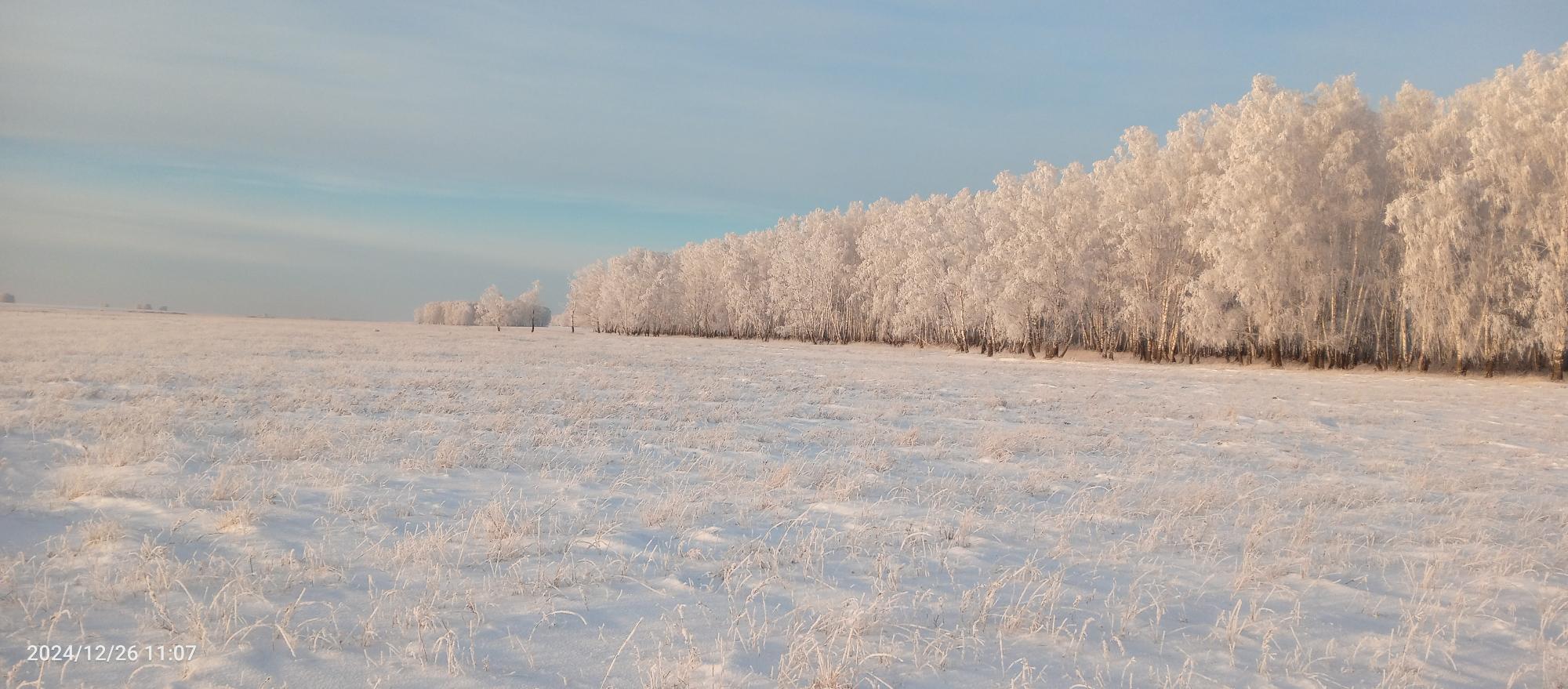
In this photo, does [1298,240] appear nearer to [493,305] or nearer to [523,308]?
[493,305]

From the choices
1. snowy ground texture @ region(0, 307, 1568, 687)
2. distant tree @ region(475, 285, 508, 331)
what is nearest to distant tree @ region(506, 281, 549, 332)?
distant tree @ region(475, 285, 508, 331)

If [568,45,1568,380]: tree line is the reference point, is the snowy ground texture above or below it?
below

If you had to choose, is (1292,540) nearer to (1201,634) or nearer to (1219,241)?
(1201,634)

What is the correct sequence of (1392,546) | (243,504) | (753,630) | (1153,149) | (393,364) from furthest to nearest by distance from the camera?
(1153,149) < (393,364) < (1392,546) < (243,504) < (753,630)

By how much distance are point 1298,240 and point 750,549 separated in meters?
40.2

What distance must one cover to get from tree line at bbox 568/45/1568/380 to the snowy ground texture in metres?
24.1

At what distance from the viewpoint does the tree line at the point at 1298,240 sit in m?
31.2

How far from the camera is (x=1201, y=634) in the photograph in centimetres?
488

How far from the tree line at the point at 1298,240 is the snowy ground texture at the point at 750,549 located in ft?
79.1

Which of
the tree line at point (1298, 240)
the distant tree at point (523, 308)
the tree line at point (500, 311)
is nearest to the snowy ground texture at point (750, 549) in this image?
the tree line at point (1298, 240)

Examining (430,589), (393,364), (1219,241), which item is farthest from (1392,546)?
(1219,241)

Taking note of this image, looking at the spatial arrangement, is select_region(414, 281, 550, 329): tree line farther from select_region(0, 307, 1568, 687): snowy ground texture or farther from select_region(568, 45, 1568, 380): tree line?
select_region(0, 307, 1568, 687): snowy ground texture

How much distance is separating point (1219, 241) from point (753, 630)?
39.4 metres

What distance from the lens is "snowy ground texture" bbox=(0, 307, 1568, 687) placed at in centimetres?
425
